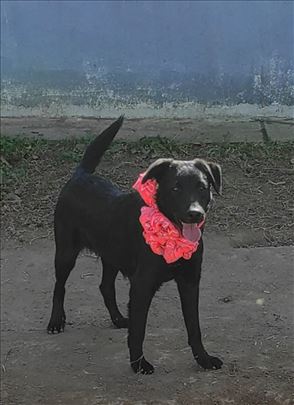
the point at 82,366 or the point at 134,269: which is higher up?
the point at 134,269

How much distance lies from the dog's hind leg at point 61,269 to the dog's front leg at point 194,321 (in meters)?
0.76

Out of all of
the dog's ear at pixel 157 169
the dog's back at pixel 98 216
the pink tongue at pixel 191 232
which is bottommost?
the dog's back at pixel 98 216

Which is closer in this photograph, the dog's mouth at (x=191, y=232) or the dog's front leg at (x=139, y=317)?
the dog's mouth at (x=191, y=232)

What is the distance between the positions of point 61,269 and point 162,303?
623mm

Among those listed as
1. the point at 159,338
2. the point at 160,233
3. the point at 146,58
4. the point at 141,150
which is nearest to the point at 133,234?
the point at 160,233

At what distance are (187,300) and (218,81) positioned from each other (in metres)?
4.06

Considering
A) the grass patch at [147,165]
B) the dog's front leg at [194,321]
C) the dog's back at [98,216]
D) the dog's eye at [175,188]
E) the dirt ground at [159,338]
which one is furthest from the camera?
the grass patch at [147,165]

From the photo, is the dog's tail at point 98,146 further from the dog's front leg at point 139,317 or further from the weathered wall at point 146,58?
the weathered wall at point 146,58

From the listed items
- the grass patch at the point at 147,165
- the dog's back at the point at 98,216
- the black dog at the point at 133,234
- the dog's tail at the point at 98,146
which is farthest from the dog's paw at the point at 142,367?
the grass patch at the point at 147,165

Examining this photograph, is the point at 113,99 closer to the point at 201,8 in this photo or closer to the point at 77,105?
the point at 77,105

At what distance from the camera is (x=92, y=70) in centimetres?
757

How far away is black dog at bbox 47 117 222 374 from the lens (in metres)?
3.55

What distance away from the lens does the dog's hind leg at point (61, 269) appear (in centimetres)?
430

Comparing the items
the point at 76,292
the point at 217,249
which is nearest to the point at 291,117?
the point at 217,249
